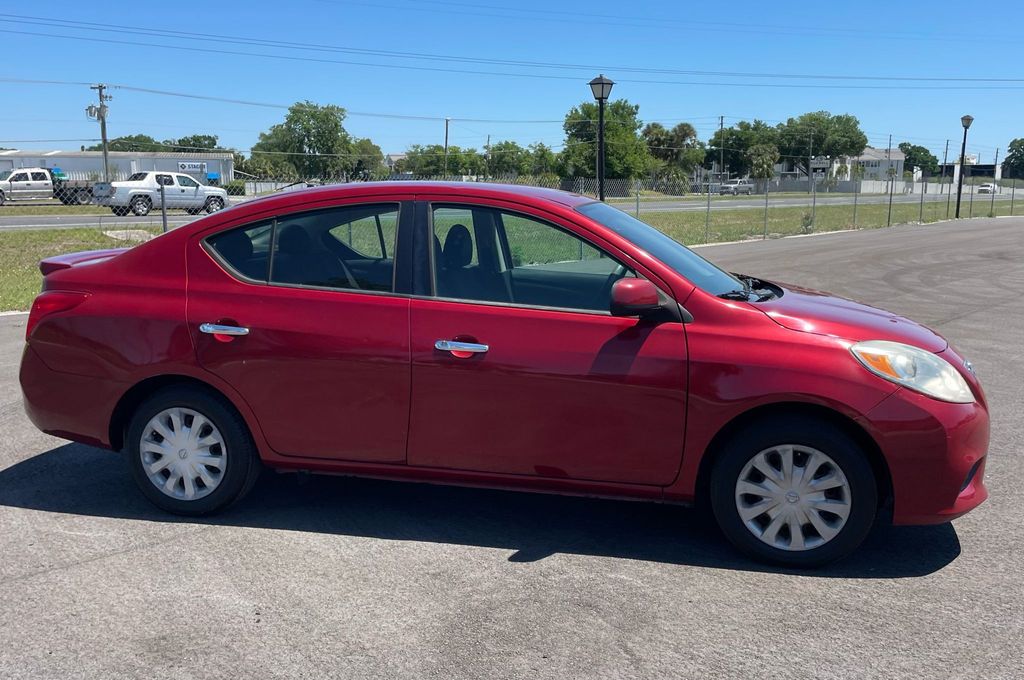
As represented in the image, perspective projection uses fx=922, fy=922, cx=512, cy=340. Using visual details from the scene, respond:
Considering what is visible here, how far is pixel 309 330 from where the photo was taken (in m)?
4.44

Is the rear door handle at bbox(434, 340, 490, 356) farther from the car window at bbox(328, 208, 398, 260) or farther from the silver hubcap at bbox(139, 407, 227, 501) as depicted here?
the silver hubcap at bbox(139, 407, 227, 501)

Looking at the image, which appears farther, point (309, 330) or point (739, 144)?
point (739, 144)

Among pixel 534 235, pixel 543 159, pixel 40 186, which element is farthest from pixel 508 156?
pixel 534 235

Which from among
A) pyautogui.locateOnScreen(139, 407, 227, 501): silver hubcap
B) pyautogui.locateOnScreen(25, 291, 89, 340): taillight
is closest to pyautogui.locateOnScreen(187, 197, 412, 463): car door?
pyautogui.locateOnScreen(139, 407, 227, 501): silver hubcap

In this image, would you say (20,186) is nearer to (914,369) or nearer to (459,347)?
(459,347)

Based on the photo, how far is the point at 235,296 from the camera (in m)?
4.58

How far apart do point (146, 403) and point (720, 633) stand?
2991mm

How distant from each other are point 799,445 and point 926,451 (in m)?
0.53

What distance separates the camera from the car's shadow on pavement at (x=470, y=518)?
4.32m

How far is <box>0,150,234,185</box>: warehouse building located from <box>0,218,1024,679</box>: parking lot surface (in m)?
47.7

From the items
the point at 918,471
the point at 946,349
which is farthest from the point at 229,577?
the point at 946,349

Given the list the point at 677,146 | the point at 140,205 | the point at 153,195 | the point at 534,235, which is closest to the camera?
the point at 534,235

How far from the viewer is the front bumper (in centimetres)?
394

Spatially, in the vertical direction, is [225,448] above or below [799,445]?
below
